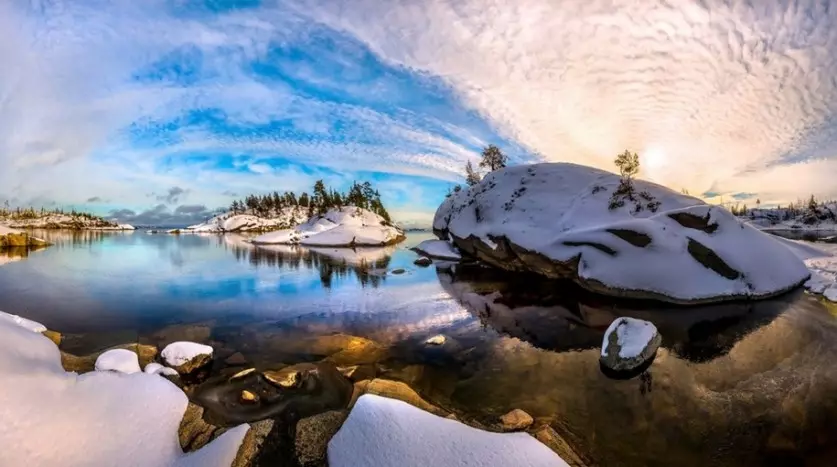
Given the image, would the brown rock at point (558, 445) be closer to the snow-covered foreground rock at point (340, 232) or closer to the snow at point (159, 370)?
the snow at point (159, 370)

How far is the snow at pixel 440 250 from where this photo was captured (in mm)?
40594

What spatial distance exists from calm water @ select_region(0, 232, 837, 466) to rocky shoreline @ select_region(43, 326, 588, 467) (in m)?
0.55

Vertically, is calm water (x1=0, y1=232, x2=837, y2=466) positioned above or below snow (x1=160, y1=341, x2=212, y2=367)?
below

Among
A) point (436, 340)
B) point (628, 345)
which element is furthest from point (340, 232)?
point (628, 345)

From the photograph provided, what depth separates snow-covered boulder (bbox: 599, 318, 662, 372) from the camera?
1039 centimetres

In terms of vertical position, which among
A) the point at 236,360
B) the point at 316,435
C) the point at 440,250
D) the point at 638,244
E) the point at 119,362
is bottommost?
the point at 236,360

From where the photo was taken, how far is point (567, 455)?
6.45 m

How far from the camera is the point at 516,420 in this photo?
7656mm

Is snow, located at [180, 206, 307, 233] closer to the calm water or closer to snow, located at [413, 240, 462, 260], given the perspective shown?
snow, located at [413, 240, 462, 260]

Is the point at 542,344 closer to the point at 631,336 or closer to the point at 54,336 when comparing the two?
the point at 631,336

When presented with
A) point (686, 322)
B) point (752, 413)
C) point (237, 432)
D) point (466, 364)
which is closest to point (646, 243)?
point (686, 322)

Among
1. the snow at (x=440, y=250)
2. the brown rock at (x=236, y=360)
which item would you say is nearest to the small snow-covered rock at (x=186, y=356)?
the brown rock at (x=236, y=360)

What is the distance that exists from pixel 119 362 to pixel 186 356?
1.45 meters

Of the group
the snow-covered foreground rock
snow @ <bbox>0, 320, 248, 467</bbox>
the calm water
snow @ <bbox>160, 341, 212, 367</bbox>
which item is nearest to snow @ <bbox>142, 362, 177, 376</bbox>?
snow @ <bbox>160, 341, 212, 367</bbox>
